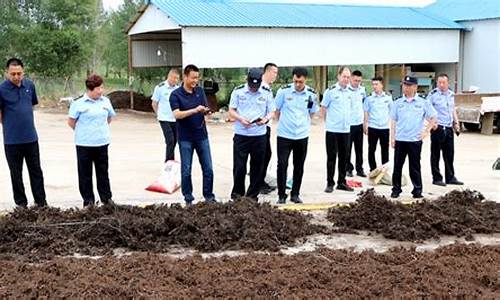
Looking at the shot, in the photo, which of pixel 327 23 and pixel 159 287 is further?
pixel 327 23

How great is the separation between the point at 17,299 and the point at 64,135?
14.5 metres

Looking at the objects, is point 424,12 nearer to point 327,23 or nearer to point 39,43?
point 327,23

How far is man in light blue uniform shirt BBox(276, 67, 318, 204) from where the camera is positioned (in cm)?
803

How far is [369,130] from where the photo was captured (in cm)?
1042

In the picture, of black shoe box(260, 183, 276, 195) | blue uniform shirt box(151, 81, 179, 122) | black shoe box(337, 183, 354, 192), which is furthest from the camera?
blue uniform shirt box(151, 81, 179, 122)

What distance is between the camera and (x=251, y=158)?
791cm

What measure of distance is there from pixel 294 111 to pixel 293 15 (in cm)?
1901

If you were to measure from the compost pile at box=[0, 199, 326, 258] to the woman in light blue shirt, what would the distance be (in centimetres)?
94

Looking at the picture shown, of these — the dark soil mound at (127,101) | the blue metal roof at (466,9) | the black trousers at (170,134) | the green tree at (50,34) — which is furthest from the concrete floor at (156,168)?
the green tree at (50,34)

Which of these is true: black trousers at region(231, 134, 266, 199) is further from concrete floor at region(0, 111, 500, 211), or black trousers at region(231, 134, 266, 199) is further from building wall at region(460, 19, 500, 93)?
building wall at region(460, 19, 500, 93)

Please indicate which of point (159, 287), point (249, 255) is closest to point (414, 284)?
point (249, 255)

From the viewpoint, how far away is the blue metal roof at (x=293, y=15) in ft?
77.0

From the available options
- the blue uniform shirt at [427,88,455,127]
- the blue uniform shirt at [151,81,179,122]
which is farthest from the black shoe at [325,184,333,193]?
the blue uniform shirt at [151,81,179,122]

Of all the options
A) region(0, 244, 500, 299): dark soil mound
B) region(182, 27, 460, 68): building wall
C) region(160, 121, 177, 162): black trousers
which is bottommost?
region(0, 244, 500, 299): dark soil mound
